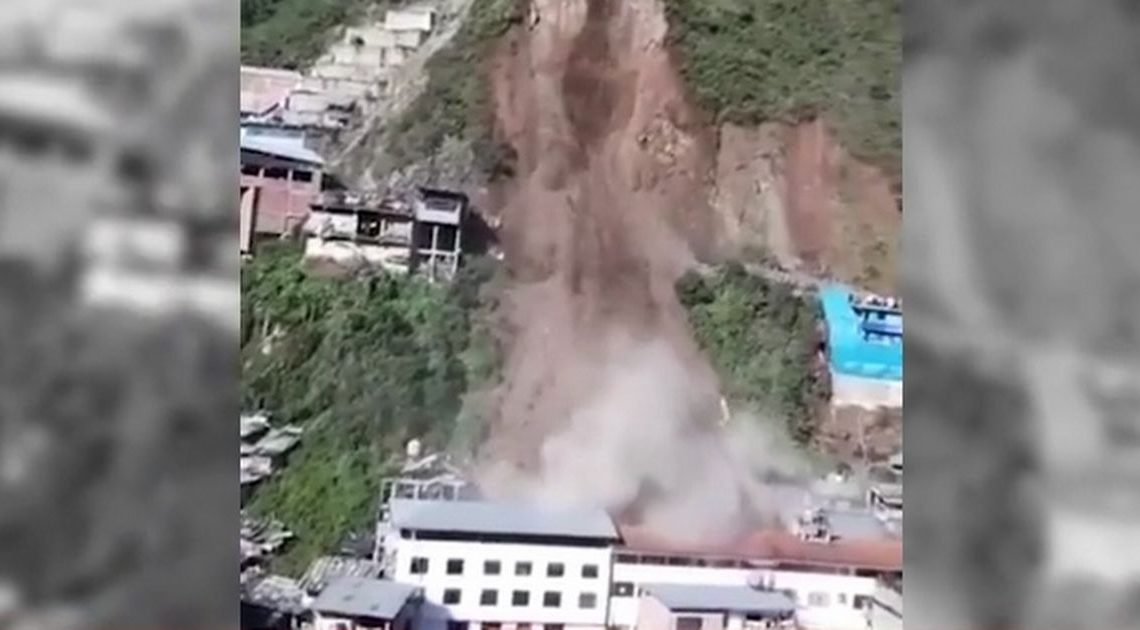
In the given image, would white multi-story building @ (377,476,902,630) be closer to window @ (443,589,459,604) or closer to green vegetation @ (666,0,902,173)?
window @ (443,589,459,604)

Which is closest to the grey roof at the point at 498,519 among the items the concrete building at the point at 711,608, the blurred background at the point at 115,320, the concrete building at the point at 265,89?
the concrete building at the point at 711,608

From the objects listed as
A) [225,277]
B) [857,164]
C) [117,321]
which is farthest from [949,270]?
[117,321]

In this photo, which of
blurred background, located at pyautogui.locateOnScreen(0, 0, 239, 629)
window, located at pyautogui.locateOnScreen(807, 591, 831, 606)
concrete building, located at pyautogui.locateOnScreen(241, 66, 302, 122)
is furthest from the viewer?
window, located at pyautogui.locateOnScreen(807, 591, 831, 606)

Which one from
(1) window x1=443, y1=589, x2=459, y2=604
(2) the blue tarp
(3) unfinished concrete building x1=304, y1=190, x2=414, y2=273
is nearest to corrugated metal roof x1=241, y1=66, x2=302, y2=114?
(3) unfinished concrete building x1=304, y1=190, x2=414, y2=273

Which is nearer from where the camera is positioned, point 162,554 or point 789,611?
point 162,554

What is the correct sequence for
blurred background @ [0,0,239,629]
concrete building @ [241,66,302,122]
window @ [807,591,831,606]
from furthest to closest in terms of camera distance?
window @ [807,591,831,606] → concrete building @ [241,66,302,122] → blurred background @ [0,0,239,629]

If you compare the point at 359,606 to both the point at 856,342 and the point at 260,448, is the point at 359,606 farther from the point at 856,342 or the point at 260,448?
the point at 856,342

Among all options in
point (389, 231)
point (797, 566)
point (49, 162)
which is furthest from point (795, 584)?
point (49, 162)

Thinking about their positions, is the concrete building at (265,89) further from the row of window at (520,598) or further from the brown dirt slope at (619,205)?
the row of window at (520,598)

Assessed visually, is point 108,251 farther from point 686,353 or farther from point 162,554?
point 686,353
